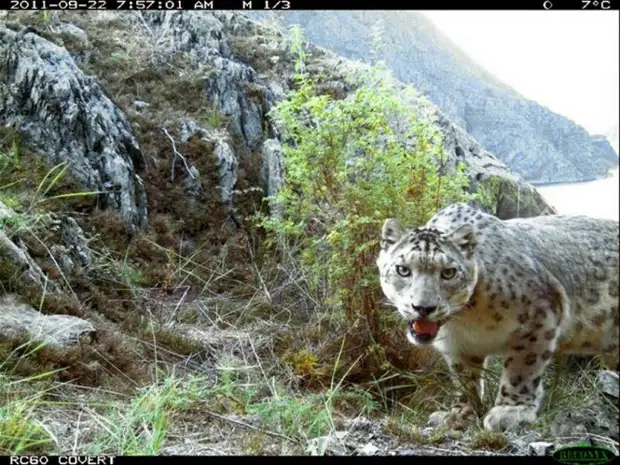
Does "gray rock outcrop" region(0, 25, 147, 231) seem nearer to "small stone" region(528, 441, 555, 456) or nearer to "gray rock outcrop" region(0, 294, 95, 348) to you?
"gray rock outcrop" region(0, 294, 95, 348)

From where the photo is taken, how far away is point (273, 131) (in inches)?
217

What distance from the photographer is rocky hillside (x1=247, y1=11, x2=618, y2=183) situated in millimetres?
3238

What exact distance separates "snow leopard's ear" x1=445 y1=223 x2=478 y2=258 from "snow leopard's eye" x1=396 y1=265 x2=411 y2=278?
27 cm

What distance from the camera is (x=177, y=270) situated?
17.2 feet

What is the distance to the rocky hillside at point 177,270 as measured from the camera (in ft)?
10.1

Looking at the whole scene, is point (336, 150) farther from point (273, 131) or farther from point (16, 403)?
point (16, 403)

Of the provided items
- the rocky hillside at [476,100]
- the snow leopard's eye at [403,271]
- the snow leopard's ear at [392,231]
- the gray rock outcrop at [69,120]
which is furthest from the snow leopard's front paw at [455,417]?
the gray rock outcrop at [69,120]

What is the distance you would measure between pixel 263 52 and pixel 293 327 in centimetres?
248

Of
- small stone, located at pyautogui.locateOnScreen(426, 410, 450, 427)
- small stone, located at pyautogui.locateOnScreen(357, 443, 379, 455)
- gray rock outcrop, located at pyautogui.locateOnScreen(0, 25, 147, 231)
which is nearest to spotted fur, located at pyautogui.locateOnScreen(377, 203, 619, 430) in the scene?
small stone, located at pyautogui.locateOnScreen(426, 410, 450, 427)

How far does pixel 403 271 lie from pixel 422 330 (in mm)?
278

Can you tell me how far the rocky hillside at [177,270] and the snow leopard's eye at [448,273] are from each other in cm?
65

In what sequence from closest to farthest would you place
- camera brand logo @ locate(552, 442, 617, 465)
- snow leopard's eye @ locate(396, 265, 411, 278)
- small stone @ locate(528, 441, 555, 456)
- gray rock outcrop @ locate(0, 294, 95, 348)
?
camera brand logo @ locate(552, 442, 617, 465) → small stone @ locate(528, 441, 555, 456) → snow leopard's eye @ locate(396, 265, 411, 278) → gray rock outcrop @ locate(0, 294, 95, 348)

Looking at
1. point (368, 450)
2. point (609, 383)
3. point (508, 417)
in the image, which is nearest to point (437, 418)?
point (508, 417)

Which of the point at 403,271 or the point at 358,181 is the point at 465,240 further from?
the point at 358,181
